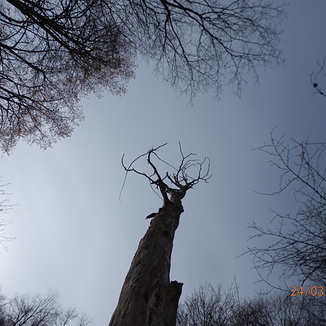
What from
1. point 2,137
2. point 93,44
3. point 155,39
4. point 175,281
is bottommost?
point 175,281

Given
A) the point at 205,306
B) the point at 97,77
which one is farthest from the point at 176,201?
the point at 205,306

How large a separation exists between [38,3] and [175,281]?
4.11 m

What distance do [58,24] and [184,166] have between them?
3903 millimetres

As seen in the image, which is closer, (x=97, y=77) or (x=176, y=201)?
(x=176, y=201)

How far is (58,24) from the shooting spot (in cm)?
364

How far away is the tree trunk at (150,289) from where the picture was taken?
1.90 meters

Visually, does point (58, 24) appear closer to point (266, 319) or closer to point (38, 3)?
point (38, 3)

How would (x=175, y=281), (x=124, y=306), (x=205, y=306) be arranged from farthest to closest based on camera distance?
(x=205, y=306)
(x=175, y=281)
(x=124, y=306)

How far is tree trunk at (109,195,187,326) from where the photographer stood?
190cm

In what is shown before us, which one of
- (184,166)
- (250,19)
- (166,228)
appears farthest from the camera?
(184,166)

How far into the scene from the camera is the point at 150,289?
7.06 feet

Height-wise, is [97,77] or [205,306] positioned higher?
[97,77]
